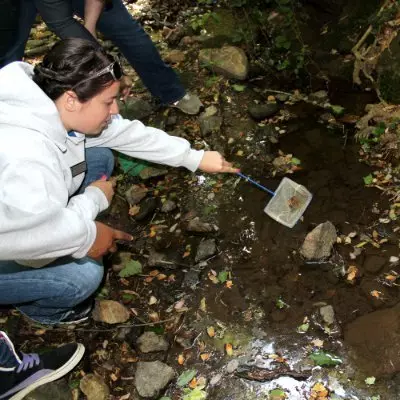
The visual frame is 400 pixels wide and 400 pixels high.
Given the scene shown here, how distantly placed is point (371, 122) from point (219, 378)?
2331 millimetres

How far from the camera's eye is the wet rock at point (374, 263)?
2627 mm

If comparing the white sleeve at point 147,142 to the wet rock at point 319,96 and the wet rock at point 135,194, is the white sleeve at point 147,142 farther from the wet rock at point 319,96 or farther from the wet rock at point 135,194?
the wet rock at point 319,96

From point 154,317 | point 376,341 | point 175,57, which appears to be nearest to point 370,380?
point 376,341

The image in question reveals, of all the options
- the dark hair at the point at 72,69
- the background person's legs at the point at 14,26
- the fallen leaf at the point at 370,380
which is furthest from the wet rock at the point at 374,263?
the background person's legs at the point at 14,26

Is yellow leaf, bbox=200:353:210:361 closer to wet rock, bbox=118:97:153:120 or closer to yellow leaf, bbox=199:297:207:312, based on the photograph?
yellow leaf, bbox=199:297:207:312

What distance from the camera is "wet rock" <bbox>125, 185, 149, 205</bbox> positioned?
3.38 metres

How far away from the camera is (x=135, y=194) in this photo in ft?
11.1

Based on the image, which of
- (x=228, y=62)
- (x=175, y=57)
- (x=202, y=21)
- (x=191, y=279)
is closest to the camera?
(x=191, y=279)

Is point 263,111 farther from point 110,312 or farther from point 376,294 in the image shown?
point 110,312

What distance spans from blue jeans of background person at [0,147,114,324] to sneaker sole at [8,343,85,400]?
26 centimetres

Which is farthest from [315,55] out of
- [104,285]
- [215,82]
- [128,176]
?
[104,285]

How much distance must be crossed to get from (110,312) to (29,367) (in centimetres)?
54

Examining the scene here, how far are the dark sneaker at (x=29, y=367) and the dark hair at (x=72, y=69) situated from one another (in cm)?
132

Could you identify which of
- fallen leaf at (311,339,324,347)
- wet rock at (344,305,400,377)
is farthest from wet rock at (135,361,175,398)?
wet rock at (344,305,400,377)
